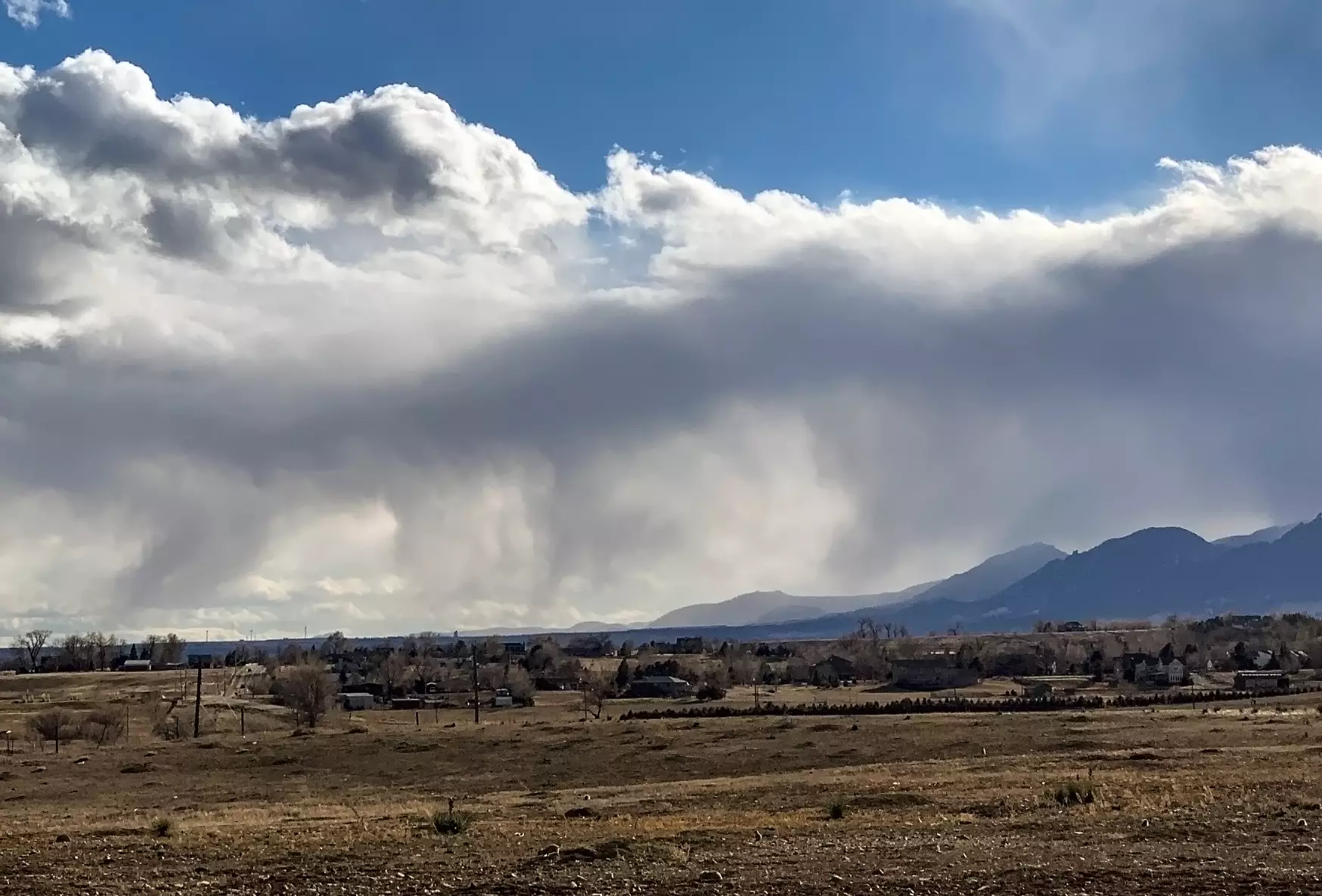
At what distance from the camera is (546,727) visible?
8719 centimetres

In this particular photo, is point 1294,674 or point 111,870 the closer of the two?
point 111,870

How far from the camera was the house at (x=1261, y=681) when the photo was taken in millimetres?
137125

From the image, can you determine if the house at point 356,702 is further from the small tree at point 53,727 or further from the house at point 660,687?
the small tree at point 53,727

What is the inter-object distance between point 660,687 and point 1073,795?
473 feet

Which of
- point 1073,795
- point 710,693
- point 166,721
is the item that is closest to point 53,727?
point 166,721

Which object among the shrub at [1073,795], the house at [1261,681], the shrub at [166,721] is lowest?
the house at [1261,681]

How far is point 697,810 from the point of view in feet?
117

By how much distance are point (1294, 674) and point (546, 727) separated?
392 ft

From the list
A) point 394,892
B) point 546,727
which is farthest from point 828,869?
point 546,727

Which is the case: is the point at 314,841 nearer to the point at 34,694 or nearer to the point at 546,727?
the point at 546,727

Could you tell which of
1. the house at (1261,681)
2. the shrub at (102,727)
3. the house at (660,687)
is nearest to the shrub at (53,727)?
the shrub at (102,727)

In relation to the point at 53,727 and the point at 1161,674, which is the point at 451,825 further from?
the point at 1161,674

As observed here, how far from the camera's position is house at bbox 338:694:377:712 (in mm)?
151125

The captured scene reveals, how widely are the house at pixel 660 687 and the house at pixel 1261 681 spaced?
65364 mm
